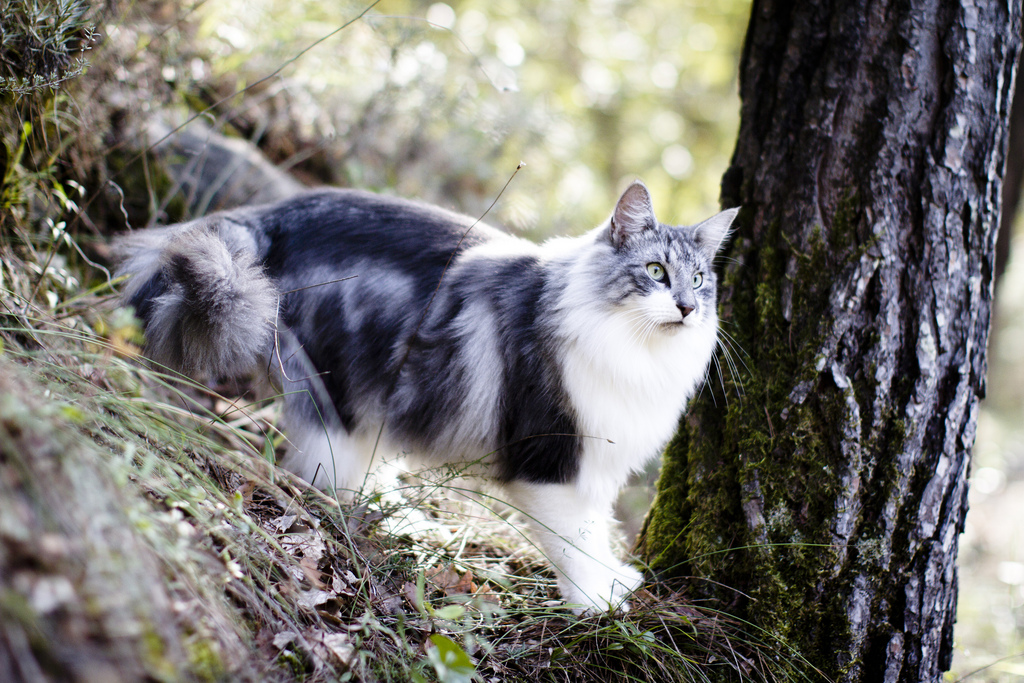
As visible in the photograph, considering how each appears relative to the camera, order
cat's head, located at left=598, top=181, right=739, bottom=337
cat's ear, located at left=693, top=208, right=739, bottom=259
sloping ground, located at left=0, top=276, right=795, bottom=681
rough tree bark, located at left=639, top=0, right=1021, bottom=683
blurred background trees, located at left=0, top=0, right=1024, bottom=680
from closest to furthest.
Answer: sloping ground, located at left=0, top=276, right=795, bottom=681 < rough tree bark, located at left=639, top=0, right=1021, bottom=683 < cat's head, located at left=598, top=181, right=739, bottom=337 < cat's ear, located at left=693, top=208, right=739, bottom=259 < blurred background trees, located at left=0, top=0, right=1024, bottom=680

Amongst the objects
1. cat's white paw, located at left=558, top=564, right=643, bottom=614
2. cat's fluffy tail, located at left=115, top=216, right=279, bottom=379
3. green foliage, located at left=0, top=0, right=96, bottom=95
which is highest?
green foliage, located at left=0, top=0, right=96, bottom=95

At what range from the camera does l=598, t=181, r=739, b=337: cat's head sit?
2256 millimetres

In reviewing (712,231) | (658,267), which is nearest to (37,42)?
(658,267)

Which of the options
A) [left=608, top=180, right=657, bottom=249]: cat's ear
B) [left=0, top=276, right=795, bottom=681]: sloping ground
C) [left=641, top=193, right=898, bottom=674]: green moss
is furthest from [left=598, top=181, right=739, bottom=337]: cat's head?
[left=0, top=276, right=795, bottom=681]: sloping ground

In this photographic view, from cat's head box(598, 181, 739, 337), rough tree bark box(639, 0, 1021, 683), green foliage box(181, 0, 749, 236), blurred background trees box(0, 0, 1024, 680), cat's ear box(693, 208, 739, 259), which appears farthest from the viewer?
green foliage box(181, 0, 749, 236)

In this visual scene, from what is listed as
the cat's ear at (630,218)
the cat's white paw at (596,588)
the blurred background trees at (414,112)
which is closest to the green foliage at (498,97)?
the blurred background trees at (414,112)

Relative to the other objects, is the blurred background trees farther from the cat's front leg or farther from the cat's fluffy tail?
the cat's front leg

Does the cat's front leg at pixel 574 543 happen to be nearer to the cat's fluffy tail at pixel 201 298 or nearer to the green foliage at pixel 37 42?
the cat's fluffy tail at pixel 201 298

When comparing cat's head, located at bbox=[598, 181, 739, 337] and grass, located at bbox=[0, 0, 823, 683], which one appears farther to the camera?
cat's head, located at bbox=[598, 181, 739, 337]

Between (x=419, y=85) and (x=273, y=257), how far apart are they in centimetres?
316

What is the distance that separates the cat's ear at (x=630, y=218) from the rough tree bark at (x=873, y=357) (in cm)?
58

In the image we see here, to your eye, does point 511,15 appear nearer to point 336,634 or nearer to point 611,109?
point 611,109

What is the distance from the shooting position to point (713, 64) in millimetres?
8703

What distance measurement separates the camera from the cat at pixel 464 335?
7.52 ft
